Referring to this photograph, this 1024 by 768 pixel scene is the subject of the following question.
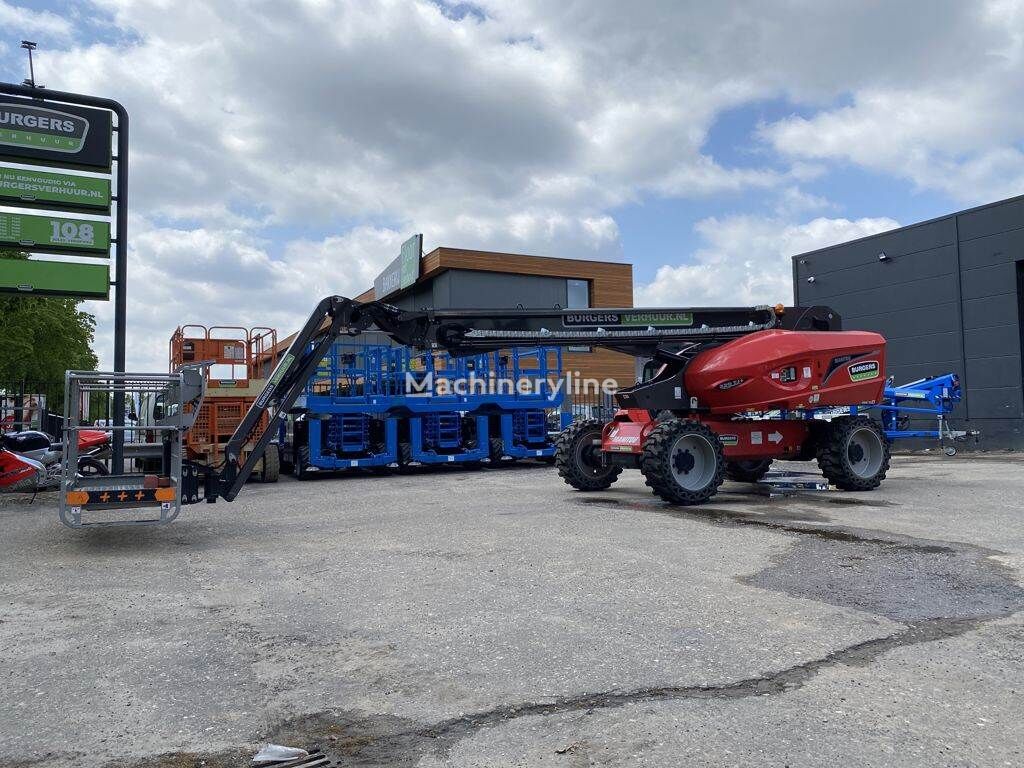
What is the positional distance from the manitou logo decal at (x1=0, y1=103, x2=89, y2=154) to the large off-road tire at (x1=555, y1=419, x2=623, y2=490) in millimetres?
10163

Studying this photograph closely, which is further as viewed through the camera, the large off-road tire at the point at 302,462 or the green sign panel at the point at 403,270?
the green sign panel at the point at 403,270

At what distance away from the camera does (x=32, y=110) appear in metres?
14.2

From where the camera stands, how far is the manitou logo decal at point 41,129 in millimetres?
14008

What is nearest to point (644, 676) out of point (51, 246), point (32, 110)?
point (51, 246)

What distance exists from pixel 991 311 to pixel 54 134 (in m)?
23.5

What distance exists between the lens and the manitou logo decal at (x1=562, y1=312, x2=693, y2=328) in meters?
11.6

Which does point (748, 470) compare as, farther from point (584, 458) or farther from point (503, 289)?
point (503, 289)

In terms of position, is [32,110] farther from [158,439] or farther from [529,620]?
[529,620]

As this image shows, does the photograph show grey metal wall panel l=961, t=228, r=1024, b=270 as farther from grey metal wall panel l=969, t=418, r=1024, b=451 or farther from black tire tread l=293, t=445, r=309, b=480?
black tire tread l=293, t=445, r=309, b=480

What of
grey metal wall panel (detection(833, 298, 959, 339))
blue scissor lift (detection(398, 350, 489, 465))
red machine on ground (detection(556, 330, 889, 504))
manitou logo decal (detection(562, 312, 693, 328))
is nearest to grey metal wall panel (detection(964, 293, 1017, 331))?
grey metal wall panel (detection(833, 298, 959, 339))

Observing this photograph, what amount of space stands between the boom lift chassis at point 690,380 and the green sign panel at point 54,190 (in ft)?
19.9

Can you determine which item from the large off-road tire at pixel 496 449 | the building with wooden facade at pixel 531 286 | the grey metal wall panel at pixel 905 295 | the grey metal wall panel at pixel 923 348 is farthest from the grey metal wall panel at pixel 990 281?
the large off-road tire at pixel 496 449

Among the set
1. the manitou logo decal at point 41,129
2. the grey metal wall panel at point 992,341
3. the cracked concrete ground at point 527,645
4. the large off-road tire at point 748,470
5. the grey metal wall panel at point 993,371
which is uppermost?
the manitou logo decal at point 41,129

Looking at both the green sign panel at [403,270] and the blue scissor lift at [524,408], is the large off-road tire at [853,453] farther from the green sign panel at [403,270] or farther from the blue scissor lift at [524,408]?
the green sign panel at [403,270]
